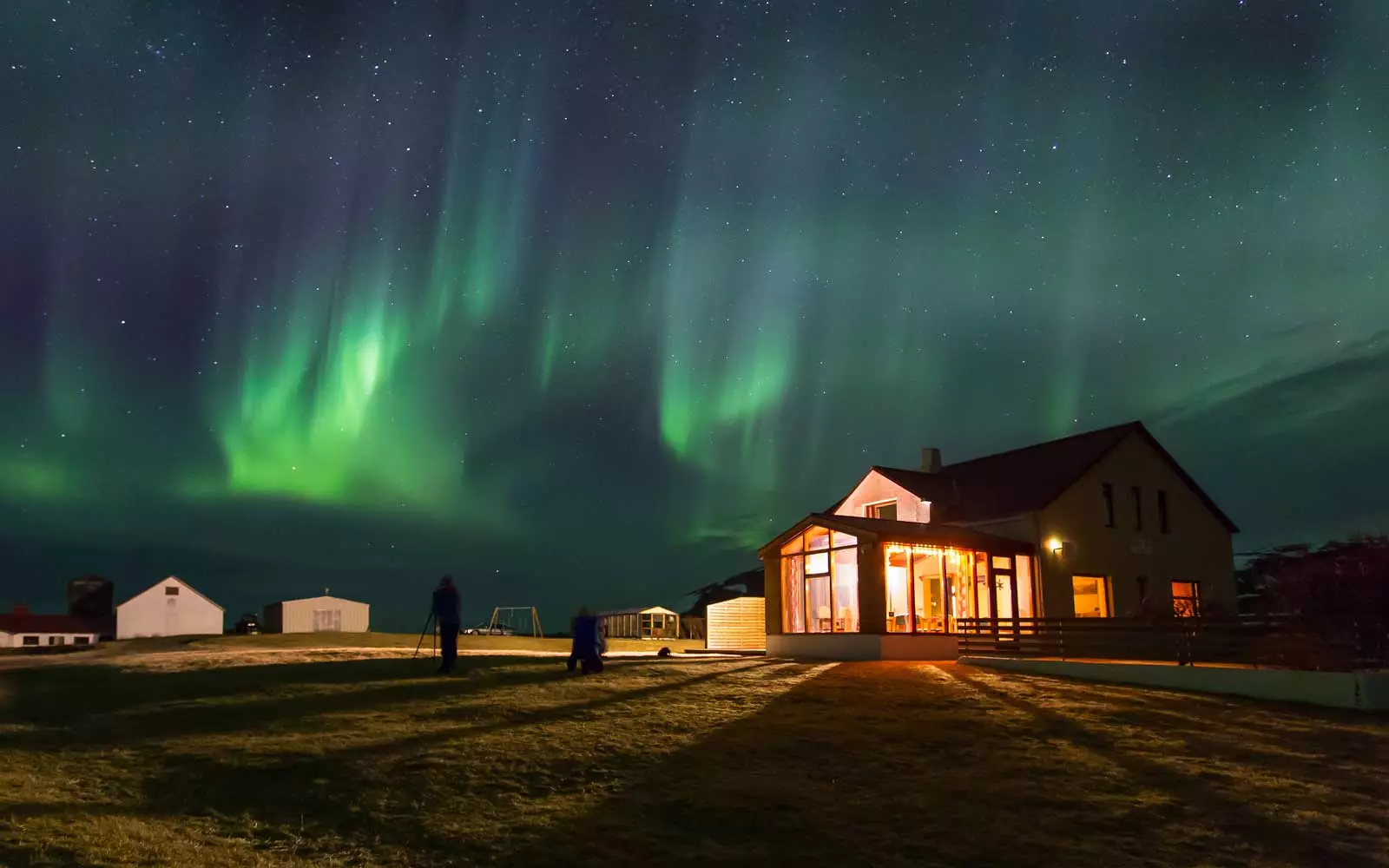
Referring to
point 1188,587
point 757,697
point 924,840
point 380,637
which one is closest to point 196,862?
point 924,840

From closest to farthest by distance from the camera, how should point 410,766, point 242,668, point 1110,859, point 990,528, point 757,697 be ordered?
1. point 1110,859
2. point 410,766
3. point 757,697
4. point 242,668
5. point 990,528

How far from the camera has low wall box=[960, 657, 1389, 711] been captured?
A: 61.1 feet

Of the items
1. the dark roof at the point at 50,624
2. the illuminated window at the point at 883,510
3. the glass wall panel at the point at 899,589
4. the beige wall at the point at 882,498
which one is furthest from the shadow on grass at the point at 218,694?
the dark roof at the point at 50,624

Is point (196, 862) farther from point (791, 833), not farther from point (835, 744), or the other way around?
point (835, 744)

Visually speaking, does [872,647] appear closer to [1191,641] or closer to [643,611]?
[1191,641]

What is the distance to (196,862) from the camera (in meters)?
9.01

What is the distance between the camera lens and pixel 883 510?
121 feet

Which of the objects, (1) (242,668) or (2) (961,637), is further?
(2) (961,637)

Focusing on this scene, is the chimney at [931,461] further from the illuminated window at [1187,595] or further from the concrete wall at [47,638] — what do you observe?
the concrete wall at [47,638]

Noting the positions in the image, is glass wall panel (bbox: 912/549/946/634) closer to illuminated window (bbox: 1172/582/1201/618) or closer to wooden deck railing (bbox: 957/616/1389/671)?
wooden deck railing (bbox: 957/616/1389/671)

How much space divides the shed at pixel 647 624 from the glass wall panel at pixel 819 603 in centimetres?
2893

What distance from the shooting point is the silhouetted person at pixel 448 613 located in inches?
790

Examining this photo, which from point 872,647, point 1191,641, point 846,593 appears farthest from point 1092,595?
point 872,647

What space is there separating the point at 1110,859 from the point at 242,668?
1709cm
